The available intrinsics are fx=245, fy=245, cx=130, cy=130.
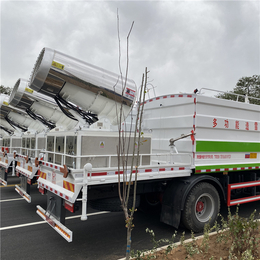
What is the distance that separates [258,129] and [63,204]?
477cm

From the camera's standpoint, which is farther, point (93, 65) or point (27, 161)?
point (27, 161)

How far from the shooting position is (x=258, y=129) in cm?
589

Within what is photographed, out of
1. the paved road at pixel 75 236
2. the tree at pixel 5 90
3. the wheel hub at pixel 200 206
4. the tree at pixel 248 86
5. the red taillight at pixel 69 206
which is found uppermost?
the tree at pixel 248 86

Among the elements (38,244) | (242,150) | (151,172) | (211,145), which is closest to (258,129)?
(242,150)

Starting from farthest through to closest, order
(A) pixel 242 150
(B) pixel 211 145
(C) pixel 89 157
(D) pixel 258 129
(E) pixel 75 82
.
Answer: (D) pixel 258 129
(A) pixel 242 150
(B) pixel 211 145
(E) pixel 75 82
(C) pixel 89 157

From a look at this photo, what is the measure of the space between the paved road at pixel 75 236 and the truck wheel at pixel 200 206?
33cm

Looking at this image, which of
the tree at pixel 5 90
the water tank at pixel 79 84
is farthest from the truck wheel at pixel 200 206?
the tree at pixel 5 90

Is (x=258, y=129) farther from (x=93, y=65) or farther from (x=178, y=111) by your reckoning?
(x=93, y=65)

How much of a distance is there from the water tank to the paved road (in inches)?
84.1

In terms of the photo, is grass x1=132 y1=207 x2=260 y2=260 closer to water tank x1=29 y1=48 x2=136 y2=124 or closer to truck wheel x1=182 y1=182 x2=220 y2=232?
truck wheel x1=182 y1=182 x2=220 y2=232

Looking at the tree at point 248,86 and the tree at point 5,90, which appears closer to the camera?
the tree at point 5,90

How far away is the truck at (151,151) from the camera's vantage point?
3664 millimetres

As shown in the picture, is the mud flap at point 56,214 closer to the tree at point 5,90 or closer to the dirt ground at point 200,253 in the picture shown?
the dirt ground at point 200,253

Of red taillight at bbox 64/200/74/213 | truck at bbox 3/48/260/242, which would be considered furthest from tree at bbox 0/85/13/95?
red taillight at bbox 64/200/74/213
